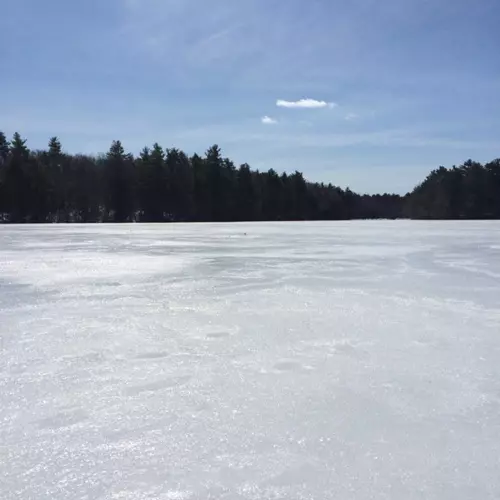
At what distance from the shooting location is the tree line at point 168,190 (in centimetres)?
3794

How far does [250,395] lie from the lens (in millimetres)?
2076

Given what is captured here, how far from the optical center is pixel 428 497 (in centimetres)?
132

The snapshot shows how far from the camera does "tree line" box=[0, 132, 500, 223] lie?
37938mm

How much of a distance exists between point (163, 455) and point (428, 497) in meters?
0.81

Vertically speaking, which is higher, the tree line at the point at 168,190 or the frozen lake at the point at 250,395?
the tree line at the point at 168,190

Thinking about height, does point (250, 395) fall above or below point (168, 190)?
below

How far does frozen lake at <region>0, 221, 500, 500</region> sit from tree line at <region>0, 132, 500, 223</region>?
36.8 m

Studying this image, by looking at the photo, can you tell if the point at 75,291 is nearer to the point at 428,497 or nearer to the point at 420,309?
the point at 420,309

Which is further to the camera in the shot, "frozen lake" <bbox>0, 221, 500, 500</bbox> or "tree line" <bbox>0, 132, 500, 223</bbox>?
"tree line" <bbox>0, 132, 500, 223</bbox>

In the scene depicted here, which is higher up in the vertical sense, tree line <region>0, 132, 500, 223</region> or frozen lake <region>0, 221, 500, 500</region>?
tree line <region>0, 132, 500, 223</region>

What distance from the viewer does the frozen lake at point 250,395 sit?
55.8 inches

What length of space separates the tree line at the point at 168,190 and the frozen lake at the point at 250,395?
36.8 m

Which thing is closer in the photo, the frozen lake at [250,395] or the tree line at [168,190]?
the frozen lake at [250,395]

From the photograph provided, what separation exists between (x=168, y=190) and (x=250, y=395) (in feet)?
139
